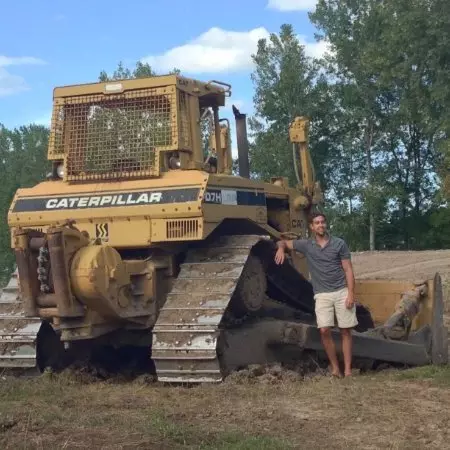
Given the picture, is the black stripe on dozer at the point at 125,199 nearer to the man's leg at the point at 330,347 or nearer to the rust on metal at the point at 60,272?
the rust on metal at the point at 60,272

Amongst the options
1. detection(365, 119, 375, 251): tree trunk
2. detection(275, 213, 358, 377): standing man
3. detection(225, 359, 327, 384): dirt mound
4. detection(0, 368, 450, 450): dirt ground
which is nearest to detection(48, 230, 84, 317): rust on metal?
detection(0, 368, 450, 450): dirt ground

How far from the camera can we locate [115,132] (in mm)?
9039

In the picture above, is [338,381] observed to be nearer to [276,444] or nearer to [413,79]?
[276,444]

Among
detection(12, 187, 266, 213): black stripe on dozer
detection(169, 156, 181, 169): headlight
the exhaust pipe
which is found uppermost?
the exhaust pipe

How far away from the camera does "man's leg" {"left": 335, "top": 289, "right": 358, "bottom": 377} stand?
8547 mm

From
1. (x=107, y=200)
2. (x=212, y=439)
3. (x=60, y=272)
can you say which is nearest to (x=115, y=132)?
(x=107, y=200)

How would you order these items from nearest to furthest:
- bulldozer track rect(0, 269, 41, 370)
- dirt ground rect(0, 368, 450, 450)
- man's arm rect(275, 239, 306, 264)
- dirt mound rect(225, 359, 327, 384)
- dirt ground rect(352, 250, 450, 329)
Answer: dirt ground rect(0, 368, 450, 450)
dirt mound rect(225, 359, 327, 384)
bulldozer track rect(0, 269, 41, 370)
man's arm rect(275, 239, 306, 264)
dirt ground rect(352, 250, 450, 329)

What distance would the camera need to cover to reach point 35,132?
55.1 m

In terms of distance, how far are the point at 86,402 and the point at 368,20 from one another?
36572mm

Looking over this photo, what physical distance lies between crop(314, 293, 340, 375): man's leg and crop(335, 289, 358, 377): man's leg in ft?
0.22

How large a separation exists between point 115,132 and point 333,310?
2.79 meters

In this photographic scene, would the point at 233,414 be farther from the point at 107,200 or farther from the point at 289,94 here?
the point at 289,94

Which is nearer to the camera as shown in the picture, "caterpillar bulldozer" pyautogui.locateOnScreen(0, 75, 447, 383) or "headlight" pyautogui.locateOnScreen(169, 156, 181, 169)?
"caterpillar bulldozer" pyautogui.locateOnScreen(0, 75, 447, 383)

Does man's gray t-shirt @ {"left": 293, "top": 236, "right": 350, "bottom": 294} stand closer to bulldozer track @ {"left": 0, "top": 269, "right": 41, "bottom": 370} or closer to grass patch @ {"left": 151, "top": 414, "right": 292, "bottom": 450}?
bulldozer track @ {"left": 0, "top": 269, "right": 41, "bottom": 370}
